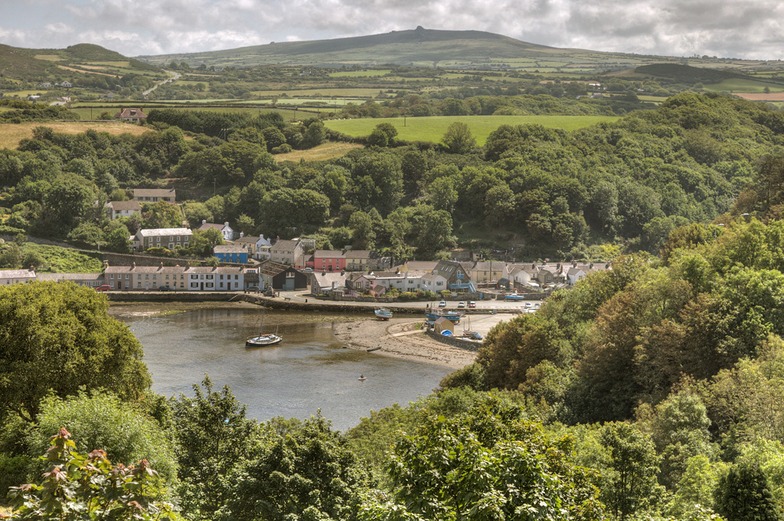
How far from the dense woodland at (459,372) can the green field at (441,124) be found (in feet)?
40.1

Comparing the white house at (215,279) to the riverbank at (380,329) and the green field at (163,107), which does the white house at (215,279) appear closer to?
the riverbank at (380,329)

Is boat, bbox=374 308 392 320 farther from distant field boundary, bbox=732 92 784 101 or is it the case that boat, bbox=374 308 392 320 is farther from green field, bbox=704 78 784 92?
green field, bbox=704 78 784 92

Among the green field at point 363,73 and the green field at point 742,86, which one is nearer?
the green field at point 742,86

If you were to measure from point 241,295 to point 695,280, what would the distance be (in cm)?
3501

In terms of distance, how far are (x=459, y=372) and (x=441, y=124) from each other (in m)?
68.4

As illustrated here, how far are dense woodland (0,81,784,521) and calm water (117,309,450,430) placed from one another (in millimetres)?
2279

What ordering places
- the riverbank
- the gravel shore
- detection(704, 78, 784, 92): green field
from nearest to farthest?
the gravel shore → the riverbank → detection(704, 78, 784, 92): green field

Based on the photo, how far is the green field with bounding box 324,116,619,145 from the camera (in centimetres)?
9088

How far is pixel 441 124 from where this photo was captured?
9788 cm

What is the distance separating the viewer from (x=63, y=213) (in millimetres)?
65938

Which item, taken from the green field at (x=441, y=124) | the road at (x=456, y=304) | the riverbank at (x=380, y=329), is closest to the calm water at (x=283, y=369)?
the riverbank at (x=380, y=329)

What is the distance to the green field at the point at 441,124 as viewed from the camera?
90875 mm

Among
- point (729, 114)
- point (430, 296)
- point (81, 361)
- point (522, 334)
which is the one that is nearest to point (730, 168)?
point (729, 114)

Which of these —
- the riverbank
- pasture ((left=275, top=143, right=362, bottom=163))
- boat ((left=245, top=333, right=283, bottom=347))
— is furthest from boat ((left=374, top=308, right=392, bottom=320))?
pasture ((left=275, top=143, right=362, bottom=163))
